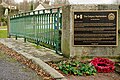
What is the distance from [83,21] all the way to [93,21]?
0.91 feet

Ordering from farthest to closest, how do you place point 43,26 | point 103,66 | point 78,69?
point 43,26 → point 103,66 → point 78,69

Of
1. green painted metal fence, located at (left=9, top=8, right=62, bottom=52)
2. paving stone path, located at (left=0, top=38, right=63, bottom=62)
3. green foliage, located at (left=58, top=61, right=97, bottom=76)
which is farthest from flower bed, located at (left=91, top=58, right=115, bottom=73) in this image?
green painted metal fence, located at (left=9, top=8, right=62, bottom=52)

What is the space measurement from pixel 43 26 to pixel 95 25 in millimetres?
3634

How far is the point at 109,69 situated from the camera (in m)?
7.23

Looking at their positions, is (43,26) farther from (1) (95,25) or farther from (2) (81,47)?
(1) (95,25)

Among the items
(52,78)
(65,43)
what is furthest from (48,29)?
(52,78)

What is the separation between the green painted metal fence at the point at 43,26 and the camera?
9852mm

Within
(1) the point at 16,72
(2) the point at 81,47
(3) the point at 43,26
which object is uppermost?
(3) the point at 43,26

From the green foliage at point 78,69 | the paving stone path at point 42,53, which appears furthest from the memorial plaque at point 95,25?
the green foliage at point 78,69

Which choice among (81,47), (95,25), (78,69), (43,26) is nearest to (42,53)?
(43,26)

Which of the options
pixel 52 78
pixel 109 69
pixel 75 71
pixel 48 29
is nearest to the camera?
pixel 52 78

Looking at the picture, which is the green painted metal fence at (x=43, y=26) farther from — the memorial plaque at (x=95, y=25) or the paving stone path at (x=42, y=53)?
the memorial plaque at (x=95, y=25)

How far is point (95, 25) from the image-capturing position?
27.7 ft

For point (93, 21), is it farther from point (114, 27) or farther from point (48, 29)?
point (48, 29)
